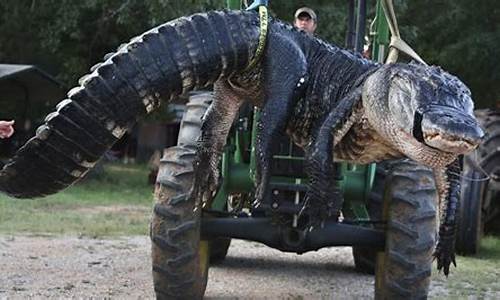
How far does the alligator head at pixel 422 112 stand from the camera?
3344 mm

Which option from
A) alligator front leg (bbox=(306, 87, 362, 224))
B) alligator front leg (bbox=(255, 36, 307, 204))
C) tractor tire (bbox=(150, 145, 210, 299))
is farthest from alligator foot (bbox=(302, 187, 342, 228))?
tractor tire (bbox=(150, 145, 210, 299))

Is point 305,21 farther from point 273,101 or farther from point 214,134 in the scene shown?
point 273,101

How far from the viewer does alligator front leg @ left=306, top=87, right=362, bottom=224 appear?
405 centimetres

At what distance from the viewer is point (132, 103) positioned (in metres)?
3.89

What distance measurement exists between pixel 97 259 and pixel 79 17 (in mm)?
10292

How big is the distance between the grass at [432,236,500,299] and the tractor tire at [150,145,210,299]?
2284 millimetres

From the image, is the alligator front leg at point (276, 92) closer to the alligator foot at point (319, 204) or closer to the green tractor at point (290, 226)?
the alligator foot at point (319, 204)

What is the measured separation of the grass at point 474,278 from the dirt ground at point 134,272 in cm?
20

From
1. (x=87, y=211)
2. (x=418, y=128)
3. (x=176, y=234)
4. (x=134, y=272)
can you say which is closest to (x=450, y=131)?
Result: (x=418, y=128)

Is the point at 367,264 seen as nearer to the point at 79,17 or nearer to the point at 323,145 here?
the point at 323,145

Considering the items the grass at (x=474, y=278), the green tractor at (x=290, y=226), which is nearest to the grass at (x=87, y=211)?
the grass at (x=474, y=278)

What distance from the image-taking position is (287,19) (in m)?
13.9

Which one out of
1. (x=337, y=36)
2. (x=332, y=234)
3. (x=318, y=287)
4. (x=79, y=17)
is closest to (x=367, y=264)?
(x=318, y=287)

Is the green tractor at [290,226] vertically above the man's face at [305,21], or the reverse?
the man's face at [305,21]
